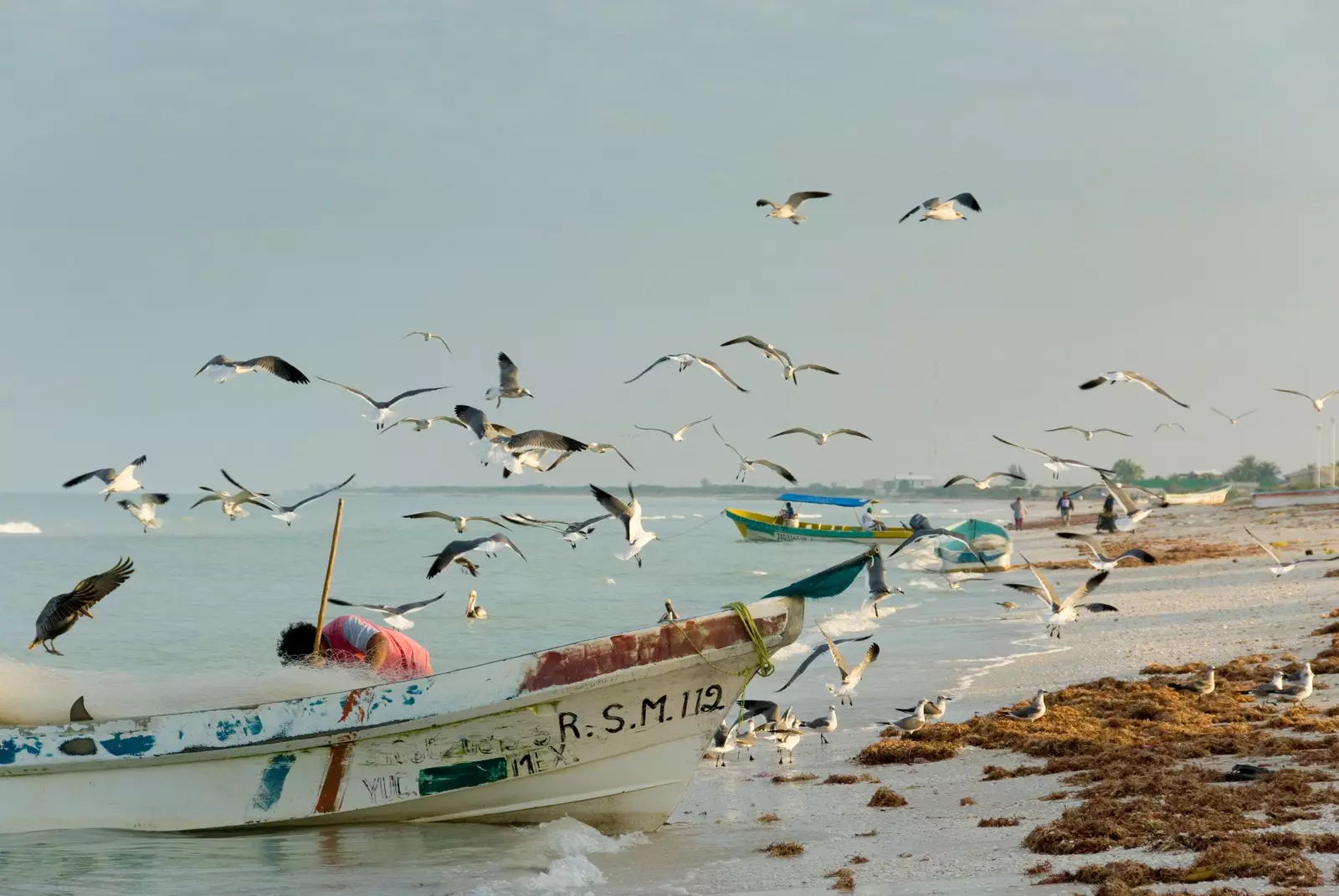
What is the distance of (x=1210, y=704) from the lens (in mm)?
12180

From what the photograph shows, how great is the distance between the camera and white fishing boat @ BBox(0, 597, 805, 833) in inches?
359

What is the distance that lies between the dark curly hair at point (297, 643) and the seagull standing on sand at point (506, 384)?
5267 mm

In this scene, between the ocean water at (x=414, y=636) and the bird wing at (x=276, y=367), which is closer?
the ocean water at (x=414, y=636)

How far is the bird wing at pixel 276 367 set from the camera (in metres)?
14.9

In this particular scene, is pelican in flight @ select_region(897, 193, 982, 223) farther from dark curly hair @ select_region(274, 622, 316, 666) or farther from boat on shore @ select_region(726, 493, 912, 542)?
boat on shore @ select_region(726, 493, 912, 542)

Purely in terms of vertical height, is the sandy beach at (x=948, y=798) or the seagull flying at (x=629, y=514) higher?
the seagull flying at (x=629, y=514)

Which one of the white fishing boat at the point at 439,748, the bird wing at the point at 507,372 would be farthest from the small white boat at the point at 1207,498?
the white fishing boat at the point at 439,748

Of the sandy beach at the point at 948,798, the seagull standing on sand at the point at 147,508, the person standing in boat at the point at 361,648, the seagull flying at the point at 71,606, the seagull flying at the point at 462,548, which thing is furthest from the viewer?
the seagull standing on sand at the point at 147,508

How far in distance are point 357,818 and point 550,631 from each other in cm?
1726

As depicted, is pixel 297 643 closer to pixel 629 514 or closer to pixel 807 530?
pixel 629 514

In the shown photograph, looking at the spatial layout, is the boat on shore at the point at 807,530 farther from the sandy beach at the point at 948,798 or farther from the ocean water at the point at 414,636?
the sandy beach at the point at 948,798

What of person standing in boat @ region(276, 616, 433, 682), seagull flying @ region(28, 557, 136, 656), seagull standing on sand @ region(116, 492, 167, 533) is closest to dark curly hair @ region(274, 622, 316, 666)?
person standing in boat @ region(276, 616, 433, 682)

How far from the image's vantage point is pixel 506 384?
1647cm

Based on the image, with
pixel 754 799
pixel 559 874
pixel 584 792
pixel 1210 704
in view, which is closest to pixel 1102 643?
pixel 1210 704
